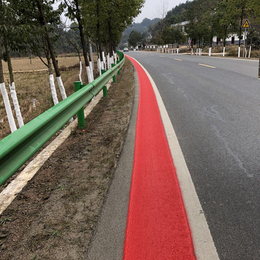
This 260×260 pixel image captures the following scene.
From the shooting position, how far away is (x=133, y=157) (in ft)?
11.4

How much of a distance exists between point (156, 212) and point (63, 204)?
882 mm

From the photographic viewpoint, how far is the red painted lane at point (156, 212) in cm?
184

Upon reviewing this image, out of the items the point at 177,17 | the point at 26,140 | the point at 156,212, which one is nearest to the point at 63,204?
the point at 26,140

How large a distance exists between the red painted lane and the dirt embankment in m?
0.33

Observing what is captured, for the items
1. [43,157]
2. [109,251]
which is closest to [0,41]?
[43,157]

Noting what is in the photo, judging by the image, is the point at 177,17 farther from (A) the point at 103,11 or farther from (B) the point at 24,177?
(B) the point at 24,177

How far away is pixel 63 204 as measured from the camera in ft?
7.86

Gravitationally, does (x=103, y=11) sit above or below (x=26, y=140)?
above

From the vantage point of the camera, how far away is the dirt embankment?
189cm

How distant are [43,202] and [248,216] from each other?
1.88 meters

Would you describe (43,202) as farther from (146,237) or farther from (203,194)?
(203,194)

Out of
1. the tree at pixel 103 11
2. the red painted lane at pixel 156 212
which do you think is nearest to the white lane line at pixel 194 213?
the red painted lane at pixel 156 212

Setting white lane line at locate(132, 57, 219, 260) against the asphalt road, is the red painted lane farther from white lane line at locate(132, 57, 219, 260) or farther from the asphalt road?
the asphalt road

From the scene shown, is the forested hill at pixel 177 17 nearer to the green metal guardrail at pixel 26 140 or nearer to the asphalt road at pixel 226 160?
the asphalt road at pixel 226 160
